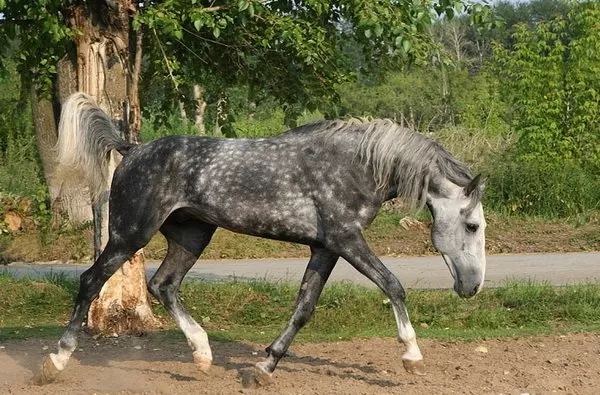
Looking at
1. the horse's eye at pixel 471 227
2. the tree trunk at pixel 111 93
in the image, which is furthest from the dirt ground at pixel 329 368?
the horse's eye at pixel 471 227

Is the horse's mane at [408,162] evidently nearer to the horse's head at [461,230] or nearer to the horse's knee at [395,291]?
the horse's head at [461,230]

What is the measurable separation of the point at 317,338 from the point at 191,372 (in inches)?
73.9

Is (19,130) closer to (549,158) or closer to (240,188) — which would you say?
(549,158)

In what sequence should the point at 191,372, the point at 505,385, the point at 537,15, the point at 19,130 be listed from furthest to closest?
the point at 537,15 < the point at 19,130 < the point at 191,372 < the point at 505,385

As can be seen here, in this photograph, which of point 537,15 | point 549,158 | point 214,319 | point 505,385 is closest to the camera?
point 505,385

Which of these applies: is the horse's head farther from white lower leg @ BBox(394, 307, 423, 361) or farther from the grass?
the grass

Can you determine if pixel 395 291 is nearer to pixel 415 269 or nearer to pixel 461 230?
pixel 461 230

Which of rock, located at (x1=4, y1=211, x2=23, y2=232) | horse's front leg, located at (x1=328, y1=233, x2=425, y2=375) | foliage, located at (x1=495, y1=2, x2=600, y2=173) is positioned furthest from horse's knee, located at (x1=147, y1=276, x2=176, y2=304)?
foliage, located at (x1=495, y1=2, x2=600, y2=173)

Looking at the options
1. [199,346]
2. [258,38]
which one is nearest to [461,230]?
[199,346]

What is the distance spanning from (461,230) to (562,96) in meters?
12.8

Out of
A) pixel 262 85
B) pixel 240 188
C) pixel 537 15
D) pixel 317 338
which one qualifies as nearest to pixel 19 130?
pixel 262 85

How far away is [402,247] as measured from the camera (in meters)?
16.0

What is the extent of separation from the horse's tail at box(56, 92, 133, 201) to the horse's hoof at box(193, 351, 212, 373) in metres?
1.55

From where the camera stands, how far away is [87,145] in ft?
26.4
